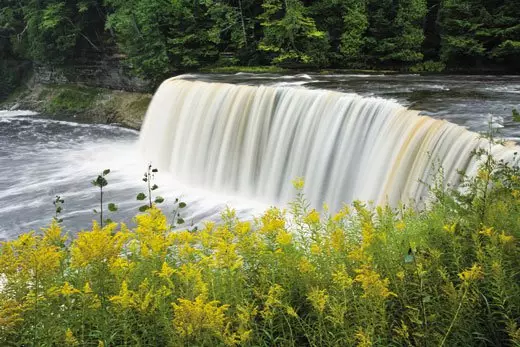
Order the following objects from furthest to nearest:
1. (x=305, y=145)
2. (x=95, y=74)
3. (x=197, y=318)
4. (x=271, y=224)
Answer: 1. (x=95, y=74)
2. (x=305, y=145)
3. (x=271, y=224)
4. (x=197, y=318)

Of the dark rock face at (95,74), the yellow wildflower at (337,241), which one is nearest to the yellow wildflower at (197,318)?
the yellow wildflower at (337,241)

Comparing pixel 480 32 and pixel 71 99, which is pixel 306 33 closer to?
pixel 480 32

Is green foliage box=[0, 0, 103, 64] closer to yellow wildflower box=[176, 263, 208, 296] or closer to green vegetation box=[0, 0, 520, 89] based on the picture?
green vegetation box=[0, 0, 520, 89]

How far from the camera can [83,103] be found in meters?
25.2

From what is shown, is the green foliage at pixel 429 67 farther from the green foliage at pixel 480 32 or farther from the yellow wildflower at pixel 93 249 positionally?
the yellow wildflower at pixel 93 249

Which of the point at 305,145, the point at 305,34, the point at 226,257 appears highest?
the point at 305,34

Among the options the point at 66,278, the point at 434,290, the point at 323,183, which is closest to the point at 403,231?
the point at 434,290

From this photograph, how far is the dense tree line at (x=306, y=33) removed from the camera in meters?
20.3

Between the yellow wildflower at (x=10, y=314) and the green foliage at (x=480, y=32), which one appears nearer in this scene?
the yellow wildflower at (x=10, y=314)

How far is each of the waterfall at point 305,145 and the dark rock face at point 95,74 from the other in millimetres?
7366

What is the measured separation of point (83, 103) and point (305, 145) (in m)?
16.6

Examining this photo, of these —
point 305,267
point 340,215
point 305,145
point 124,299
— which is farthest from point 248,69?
point 124,299

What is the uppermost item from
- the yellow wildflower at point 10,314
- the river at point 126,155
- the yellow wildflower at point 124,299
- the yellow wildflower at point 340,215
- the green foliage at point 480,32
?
the green foliage at point 480,32

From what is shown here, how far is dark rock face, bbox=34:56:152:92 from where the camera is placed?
24.1m
